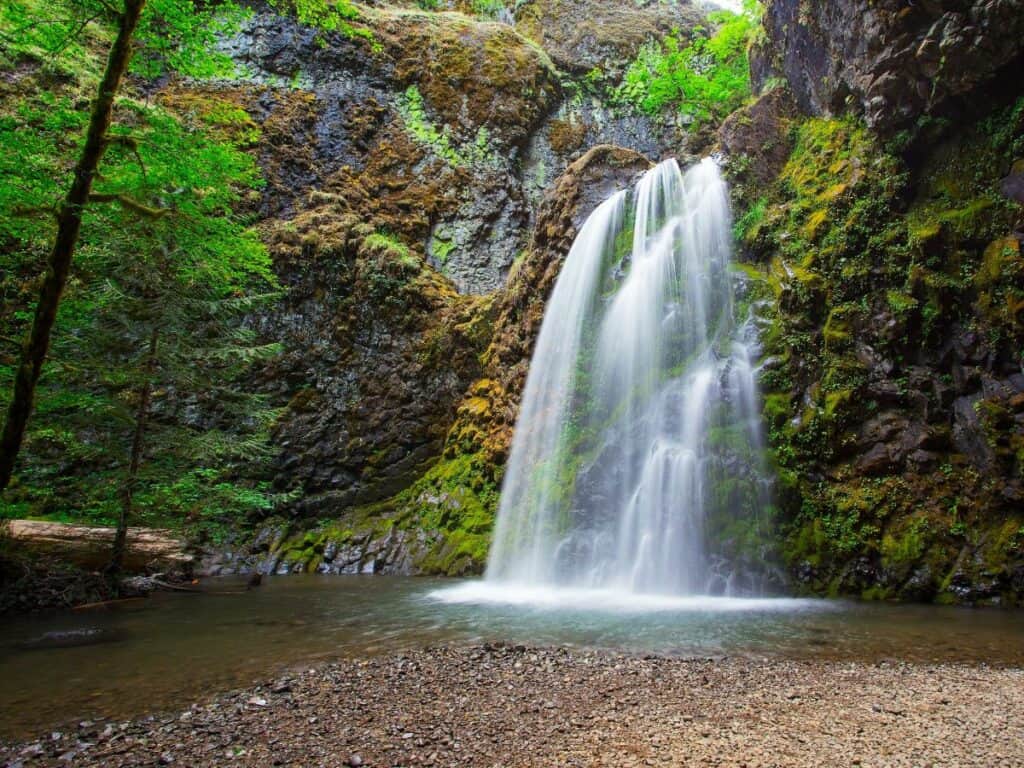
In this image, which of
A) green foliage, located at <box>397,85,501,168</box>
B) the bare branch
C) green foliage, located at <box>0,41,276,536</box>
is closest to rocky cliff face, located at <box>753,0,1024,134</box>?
green foliage, located at <box>0,41,276,536</box>

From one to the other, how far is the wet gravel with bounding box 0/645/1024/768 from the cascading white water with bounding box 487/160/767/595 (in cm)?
430

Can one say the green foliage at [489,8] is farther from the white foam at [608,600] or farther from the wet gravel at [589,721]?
the wet gravel at [589,721]

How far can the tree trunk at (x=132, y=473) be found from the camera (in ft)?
26.3

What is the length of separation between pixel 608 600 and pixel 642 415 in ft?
12.6

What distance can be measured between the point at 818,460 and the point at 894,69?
22.1 feet

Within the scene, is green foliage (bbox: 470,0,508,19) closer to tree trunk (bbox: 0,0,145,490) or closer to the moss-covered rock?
the moss-covered rock

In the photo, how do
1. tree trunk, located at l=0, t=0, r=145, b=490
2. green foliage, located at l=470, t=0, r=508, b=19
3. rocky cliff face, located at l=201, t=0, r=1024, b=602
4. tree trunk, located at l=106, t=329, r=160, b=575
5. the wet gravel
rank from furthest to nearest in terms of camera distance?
green foliage, located at l=470, t=0, r=508, b=19 → tree trunk, located at l=106, t=329, r=160, b=575 → rocky cliff face, located at l=201, t=0, r=1024, b=602 → tree trunk, located at l=0, t=0, r=145, b=490 → the wet gravel

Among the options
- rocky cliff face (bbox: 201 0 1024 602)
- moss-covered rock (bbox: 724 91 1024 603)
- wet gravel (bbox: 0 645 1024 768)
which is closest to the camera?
wet gravel (bbox: 0 645 1024 768)

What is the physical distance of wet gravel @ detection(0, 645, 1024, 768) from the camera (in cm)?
286

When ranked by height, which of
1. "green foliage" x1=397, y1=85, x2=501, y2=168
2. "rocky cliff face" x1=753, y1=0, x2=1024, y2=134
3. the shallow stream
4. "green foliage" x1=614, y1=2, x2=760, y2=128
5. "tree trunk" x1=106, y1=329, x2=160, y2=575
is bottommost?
the shallow stream

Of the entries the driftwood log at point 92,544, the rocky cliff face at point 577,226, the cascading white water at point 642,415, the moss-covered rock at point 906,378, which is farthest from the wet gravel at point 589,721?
the driftwood log at point 92,544

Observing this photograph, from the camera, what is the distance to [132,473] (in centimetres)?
809

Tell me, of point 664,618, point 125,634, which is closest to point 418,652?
point 664,618

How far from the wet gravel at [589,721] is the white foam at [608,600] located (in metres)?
2.64
